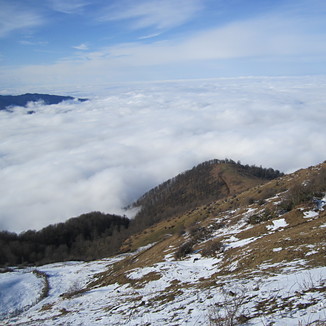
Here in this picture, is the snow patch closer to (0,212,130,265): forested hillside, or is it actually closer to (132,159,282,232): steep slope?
(0,212,130,265): forested hillside

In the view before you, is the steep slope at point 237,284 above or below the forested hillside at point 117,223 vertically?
above

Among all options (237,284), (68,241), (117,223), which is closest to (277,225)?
(237,284)

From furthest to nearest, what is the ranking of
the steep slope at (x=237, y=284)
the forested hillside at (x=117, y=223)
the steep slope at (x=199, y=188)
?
the steep slope at (x=199, y=188) < the forested hillside at (x=117, y=223) < the steep slope at (x=237, y=284)

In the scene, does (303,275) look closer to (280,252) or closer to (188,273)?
(280,252)

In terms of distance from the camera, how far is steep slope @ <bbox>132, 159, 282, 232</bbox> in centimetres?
12503

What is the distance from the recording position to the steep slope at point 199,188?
125031mm

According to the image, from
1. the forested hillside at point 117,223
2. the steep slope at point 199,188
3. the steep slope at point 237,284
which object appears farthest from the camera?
the steep slope at point 199,188

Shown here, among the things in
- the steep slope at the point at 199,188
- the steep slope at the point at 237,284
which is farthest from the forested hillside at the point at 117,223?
the steep slope at the point at 237,284

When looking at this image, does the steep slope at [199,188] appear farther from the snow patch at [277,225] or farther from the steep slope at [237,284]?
the snow patch at [277,225]

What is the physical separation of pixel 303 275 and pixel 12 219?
225m

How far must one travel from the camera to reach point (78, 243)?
334 ft

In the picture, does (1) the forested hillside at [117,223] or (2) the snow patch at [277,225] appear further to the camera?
(1) the forested hillside at [117,223]

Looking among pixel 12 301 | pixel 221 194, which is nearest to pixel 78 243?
pixel 221 194

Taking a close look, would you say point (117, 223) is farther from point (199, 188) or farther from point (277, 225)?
point (277, 225)
